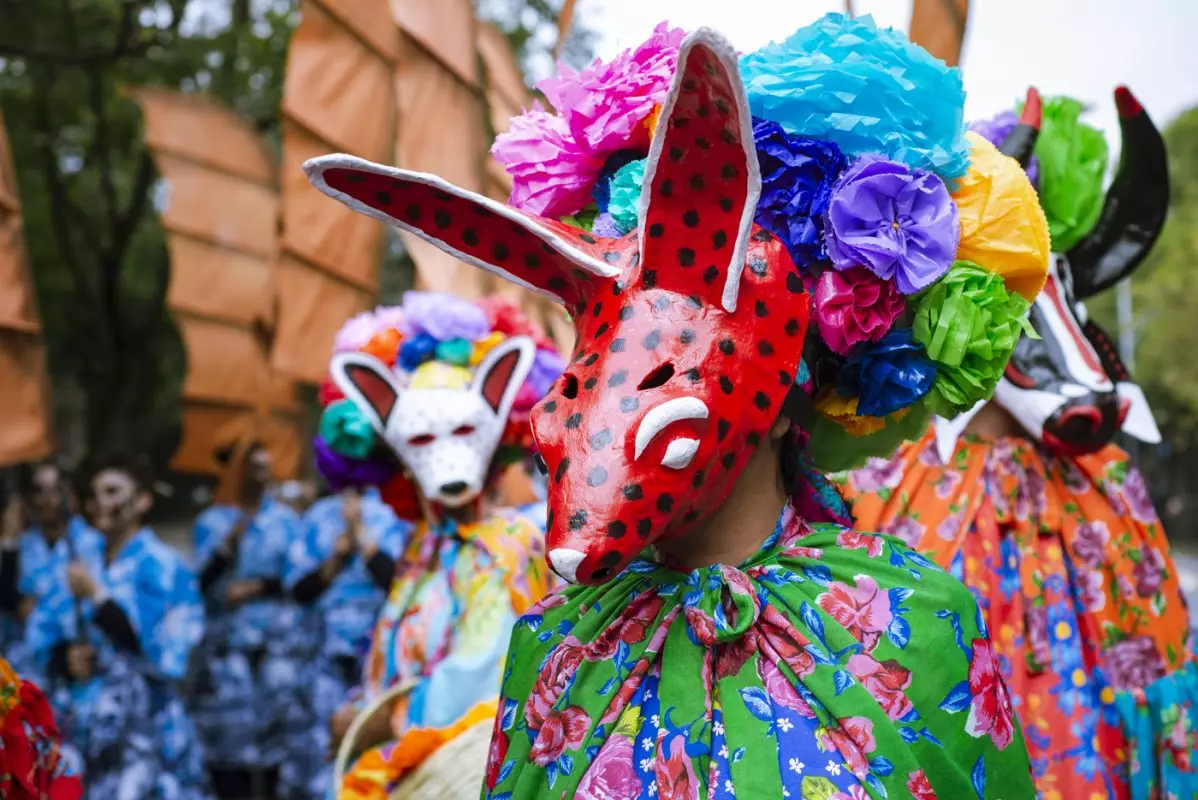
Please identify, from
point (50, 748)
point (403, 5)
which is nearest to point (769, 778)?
point (50, 748)

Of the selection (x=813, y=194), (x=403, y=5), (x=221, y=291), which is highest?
(x=403, y=5)

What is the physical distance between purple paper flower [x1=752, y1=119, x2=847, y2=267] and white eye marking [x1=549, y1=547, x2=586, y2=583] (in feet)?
1.92

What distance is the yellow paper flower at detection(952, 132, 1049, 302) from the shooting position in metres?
1.88

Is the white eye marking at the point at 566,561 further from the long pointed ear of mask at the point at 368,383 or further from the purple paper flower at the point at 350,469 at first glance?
the purple paper flower at the point at 350,469

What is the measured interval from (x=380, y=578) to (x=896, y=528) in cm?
452

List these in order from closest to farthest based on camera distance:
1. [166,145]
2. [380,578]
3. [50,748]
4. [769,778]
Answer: [769,778] → [50,748] → [380,578] → [166,145]

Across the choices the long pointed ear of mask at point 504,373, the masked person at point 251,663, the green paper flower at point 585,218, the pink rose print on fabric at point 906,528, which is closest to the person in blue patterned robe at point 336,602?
the masked person at point 251,663

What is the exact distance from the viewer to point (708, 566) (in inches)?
72.1

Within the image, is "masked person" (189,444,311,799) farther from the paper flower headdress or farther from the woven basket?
the paper flower headdress

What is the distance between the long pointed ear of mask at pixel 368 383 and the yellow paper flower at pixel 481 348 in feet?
0.94

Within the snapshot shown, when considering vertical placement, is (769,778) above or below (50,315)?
above

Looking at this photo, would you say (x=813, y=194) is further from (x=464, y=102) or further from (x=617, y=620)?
(x=464, y=102)

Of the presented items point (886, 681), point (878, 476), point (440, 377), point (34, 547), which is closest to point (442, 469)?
point (440, 377)

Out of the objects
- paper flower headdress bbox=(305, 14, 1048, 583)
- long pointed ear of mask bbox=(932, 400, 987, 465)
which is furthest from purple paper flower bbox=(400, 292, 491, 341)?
paper flower headdress bbox=(305, 14, 1048, 583)
